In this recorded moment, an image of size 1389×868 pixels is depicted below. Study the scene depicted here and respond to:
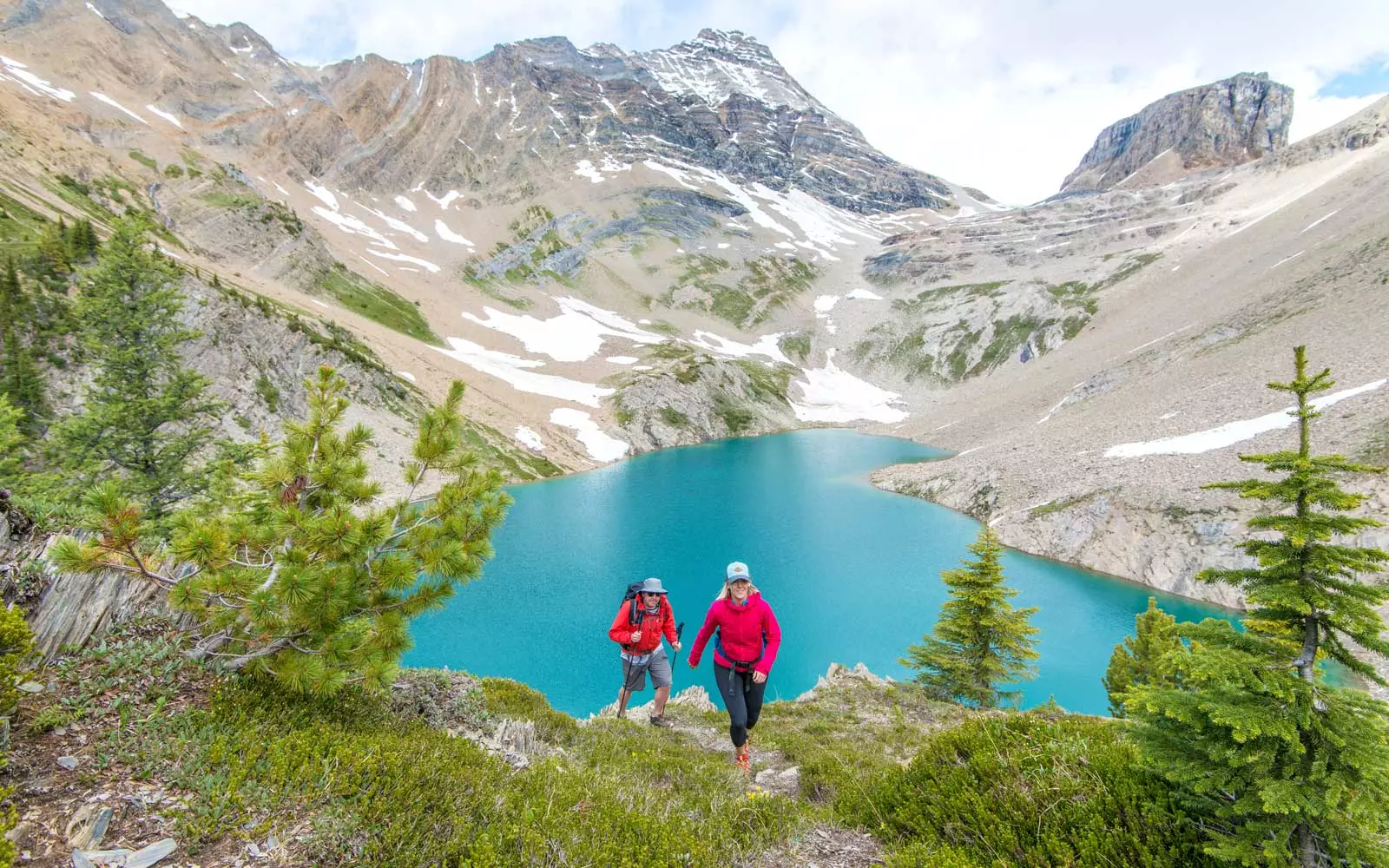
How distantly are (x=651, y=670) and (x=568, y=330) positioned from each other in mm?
102693

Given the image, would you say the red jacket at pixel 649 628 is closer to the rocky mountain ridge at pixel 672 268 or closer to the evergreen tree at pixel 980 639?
the evergreen tree at pixel 980 639

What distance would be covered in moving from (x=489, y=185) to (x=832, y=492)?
14789 centimetres

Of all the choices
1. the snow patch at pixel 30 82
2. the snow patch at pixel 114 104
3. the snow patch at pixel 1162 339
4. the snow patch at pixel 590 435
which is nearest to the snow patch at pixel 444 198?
the snow patch at pixel 114 104

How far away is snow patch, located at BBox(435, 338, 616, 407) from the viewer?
7819 cm

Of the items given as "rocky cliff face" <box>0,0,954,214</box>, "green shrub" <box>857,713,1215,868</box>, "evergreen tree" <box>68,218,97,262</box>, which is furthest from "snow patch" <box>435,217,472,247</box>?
"green shrub" <box>857,713,1215,868</box>

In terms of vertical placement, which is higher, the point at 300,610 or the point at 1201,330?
the point at 1201,330

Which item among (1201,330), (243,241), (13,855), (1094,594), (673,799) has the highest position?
(243,241)

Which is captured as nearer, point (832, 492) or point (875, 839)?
point (875, 839)

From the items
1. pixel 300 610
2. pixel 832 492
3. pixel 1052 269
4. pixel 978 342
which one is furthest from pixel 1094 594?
pixel 1052 269

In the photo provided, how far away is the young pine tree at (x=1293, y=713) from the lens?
4.09 metres

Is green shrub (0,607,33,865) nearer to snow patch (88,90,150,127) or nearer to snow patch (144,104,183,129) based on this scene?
snow patch (88,90,150,127)

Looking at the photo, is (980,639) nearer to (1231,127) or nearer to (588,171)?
(588,171)

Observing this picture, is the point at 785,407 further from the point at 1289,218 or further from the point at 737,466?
the point at 1289,218

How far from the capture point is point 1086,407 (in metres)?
58.1
